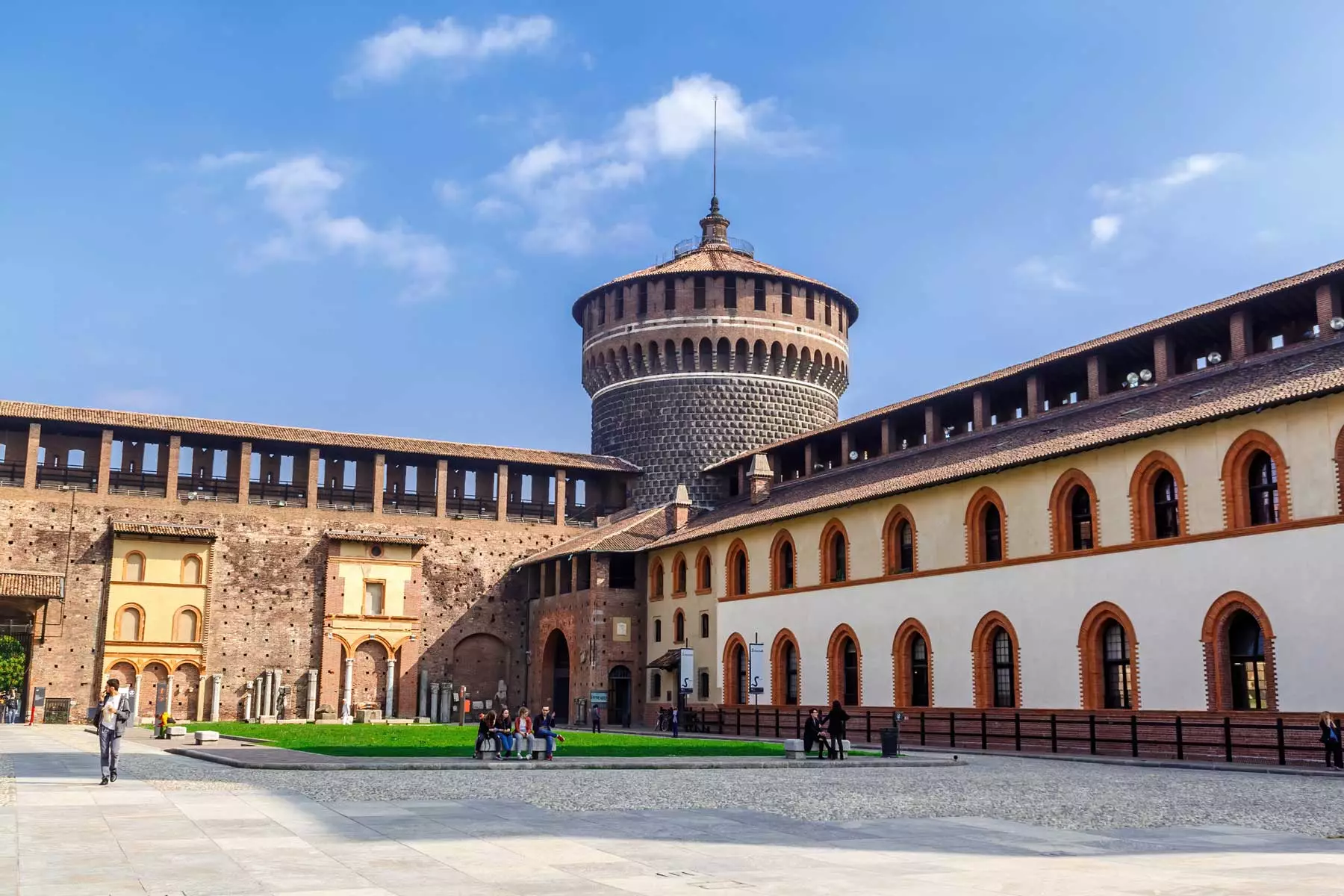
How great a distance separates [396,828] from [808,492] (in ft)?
111

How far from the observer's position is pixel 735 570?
4644 cm

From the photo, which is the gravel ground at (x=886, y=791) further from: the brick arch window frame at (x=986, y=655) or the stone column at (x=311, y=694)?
the stone column at (x=311, y=694)

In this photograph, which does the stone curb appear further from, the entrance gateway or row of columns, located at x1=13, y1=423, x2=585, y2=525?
row of columns, located at x1=13, y1=423, x2=585, y2=525

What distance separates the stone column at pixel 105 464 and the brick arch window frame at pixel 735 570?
23.6m

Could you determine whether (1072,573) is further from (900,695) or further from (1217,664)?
(900,695)

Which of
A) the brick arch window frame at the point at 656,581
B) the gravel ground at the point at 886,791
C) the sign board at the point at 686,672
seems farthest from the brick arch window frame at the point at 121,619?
the gravel ground at the point at 886,791

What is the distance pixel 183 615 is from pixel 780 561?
23259 millimetres

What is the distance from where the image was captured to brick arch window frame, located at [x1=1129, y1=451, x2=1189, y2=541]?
29.6 metres

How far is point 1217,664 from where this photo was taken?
2750 cm

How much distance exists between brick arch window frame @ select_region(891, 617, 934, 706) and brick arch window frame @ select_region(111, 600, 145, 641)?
1129 inches

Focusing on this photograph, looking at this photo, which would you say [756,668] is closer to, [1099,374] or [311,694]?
[1099,374]

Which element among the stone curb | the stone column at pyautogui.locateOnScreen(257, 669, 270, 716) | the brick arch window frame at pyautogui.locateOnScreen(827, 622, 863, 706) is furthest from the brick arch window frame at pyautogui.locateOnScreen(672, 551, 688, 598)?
the stone curb

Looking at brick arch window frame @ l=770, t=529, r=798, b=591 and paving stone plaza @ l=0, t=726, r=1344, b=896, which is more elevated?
brick arch window frame @ l=770, t=529, r=798, b=591


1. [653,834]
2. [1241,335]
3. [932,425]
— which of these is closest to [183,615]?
[932,425]
